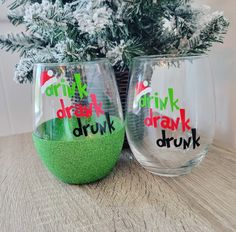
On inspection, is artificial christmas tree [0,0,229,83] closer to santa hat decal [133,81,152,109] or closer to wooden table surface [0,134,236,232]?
santa hat decal [133,81,152,109]

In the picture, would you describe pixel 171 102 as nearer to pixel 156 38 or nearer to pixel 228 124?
pixel 156 38

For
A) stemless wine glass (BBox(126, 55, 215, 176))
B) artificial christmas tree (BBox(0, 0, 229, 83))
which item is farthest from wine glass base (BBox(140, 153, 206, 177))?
artificial christmas tree (BBox(0, 0, 229, 83))

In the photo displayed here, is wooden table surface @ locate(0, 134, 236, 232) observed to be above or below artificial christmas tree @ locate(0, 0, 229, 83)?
below

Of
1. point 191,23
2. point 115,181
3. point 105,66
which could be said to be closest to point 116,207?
point 115,181

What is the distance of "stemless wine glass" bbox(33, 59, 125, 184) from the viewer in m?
0.33

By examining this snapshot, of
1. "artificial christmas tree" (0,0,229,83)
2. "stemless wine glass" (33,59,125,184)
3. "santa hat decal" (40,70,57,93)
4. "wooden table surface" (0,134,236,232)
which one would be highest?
"artificial christmas tree" (0,0,229,83)

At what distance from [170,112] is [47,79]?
0.15m

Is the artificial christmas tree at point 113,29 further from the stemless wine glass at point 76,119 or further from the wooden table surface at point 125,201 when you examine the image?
the wooden table surface at point 125,201

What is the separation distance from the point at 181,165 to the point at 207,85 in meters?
0.11

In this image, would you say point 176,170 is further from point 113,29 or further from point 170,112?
point 113,29

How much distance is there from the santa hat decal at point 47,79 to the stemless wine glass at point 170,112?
0.32ft

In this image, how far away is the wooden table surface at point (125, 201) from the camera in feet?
0.92

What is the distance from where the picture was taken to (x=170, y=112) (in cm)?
33

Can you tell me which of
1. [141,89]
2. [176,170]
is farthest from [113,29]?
[176,170]
